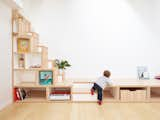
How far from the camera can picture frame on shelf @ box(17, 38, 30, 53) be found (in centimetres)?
298

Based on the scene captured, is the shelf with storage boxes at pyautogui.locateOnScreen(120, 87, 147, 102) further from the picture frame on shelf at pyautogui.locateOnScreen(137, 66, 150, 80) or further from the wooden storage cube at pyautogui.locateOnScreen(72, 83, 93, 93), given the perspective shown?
the wooden storage cube at pyautogui.locateOnScreen(72, 83, 93, 93)

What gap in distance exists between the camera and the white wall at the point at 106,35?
370 centimetres

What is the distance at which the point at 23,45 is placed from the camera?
118 inches

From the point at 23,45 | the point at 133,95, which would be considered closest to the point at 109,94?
the point at 133,95

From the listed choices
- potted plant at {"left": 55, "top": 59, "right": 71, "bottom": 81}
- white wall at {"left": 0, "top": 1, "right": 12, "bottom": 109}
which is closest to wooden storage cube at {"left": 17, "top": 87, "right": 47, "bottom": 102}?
white wall at {"left": 0, "top": 1, "right": 12, "bottom": 109}

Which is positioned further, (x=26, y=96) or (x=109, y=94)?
(x=109, y=94)

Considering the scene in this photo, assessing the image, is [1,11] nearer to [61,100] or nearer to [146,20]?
[61,100]

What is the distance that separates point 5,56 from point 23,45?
0.45 m

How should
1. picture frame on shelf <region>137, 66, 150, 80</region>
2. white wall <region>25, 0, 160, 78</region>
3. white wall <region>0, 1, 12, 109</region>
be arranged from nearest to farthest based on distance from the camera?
white wall <region>0, 1, 12, 109</region> → picture frame on shelf <region>137, 66, 150, 80</region> → white wall <region>25, 0, 160, 78</region>

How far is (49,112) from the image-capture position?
2396mm

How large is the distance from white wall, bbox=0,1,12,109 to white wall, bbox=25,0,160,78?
3.62 ft

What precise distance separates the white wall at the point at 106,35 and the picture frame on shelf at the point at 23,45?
781mm

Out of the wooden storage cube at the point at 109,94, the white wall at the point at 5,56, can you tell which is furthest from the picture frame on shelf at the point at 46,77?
the wooden storage cube at the point at 109,94

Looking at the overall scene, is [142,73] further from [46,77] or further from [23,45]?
[23,45]
